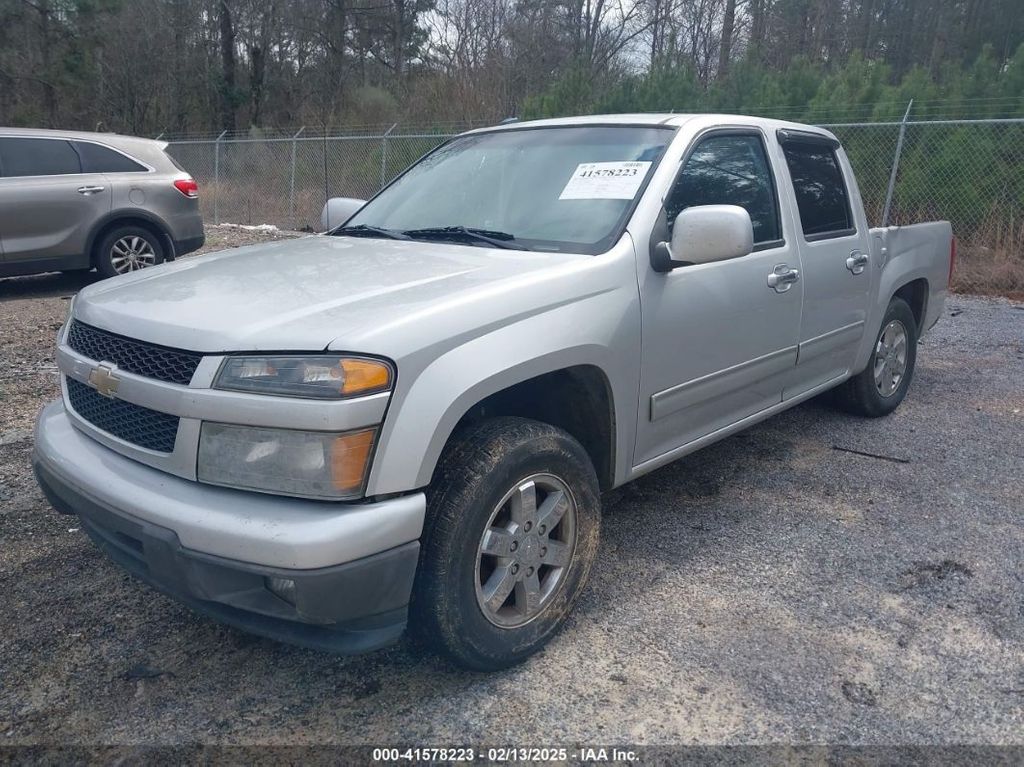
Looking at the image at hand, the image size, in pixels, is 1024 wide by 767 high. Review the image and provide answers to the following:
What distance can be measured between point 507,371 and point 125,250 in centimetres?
762

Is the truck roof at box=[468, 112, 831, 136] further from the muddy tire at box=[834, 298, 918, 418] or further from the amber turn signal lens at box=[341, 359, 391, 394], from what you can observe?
the amber turn signal lens at box=[341, 359, 391, 394]

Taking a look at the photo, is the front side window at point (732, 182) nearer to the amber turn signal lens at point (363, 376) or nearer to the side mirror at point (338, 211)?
the amber turn signal lens at point (363, 376)

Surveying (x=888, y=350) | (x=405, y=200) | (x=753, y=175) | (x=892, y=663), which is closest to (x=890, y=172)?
(x=888, y=350)

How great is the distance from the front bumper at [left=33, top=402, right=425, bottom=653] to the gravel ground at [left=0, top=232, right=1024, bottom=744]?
356 millimetres

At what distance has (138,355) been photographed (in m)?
2.46

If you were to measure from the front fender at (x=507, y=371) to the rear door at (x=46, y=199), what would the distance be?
7.33m

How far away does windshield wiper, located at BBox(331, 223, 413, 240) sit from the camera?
357cm

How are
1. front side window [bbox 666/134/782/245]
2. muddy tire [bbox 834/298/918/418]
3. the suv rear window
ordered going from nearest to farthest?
front side window [bbox 666/134/782/245]
muddy tire [bbox 834/298/918/418]
the suv rear window

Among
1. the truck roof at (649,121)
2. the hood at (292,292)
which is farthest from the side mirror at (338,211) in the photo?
the hood at (292,292)

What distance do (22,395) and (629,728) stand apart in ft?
15.3

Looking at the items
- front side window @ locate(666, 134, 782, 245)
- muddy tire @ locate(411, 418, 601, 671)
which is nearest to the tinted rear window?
front side window @ locate(666, 134, 782, 245)

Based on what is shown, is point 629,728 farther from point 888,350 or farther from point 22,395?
point 22,395

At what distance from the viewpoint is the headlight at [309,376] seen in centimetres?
216

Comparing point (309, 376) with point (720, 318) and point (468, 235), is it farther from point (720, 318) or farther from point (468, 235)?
point (720, 318)
